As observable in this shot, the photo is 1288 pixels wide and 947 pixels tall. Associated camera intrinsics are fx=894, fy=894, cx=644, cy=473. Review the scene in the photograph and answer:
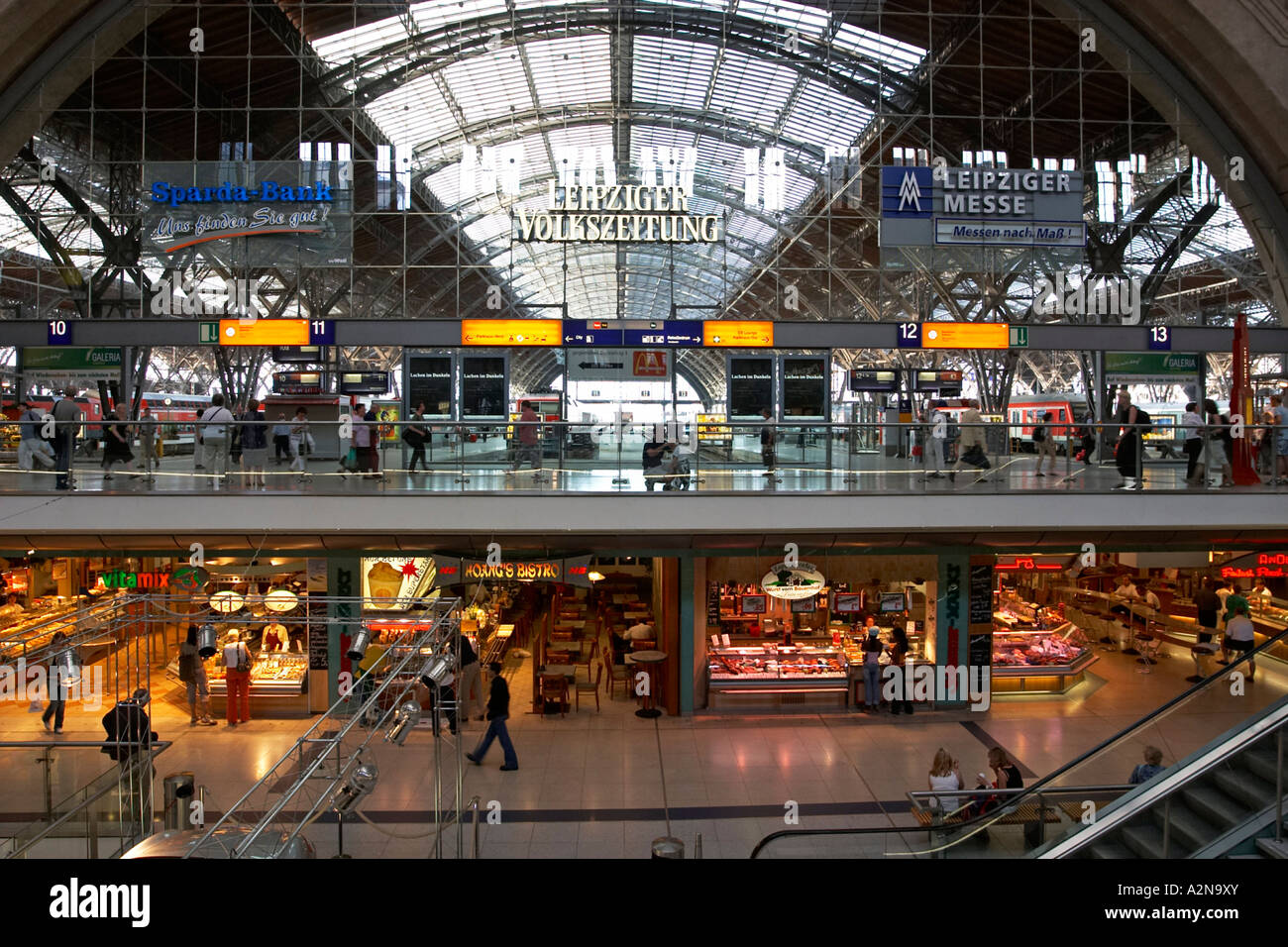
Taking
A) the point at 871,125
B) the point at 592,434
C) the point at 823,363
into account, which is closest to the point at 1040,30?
the point at 871,125

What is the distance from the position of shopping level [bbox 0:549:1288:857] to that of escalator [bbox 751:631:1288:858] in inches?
84.4

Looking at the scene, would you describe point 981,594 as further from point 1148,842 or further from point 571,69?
point 571,69

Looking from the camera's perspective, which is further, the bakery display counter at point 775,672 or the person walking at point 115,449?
the bakery display counter at point 775,672

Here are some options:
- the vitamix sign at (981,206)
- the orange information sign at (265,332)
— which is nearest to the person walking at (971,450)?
the vitamix sign at (981,206)

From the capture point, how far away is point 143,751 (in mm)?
8266

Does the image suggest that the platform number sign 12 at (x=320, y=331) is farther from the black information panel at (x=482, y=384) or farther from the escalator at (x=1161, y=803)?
the escalator at (x=1161, y=803)

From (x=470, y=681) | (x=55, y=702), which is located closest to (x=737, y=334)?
(x=470, y=681)

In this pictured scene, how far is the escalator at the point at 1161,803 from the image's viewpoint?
16.5 ft

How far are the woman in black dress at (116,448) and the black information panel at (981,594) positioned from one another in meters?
12.3

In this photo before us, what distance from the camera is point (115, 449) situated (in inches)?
435

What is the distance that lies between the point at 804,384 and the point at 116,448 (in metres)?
12.9

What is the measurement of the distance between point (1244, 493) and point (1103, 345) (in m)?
7.40

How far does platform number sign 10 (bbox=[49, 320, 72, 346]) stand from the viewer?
55.4ft

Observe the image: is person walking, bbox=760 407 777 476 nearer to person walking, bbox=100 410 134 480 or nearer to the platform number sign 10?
person walking, bbox=100 410 134 480
